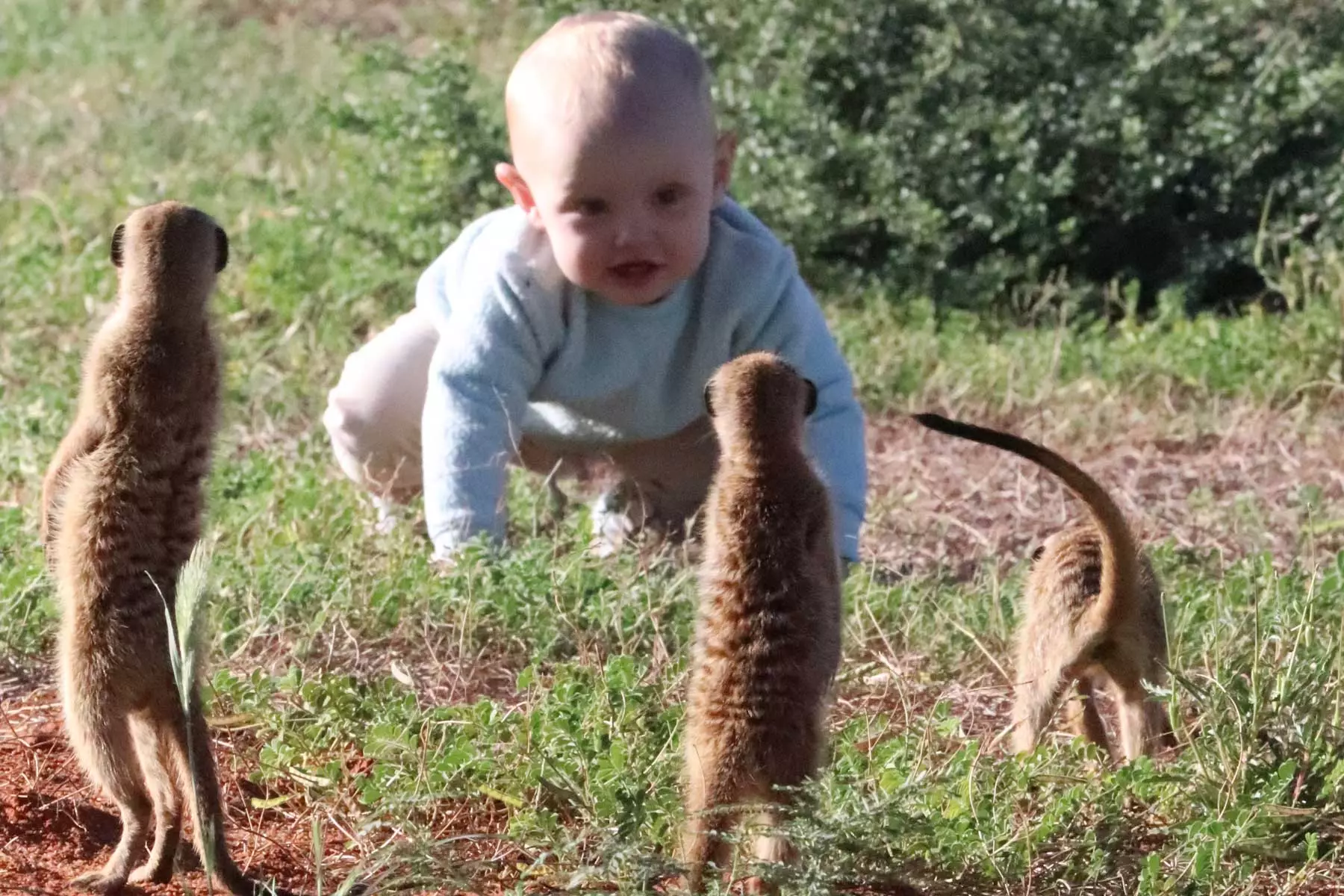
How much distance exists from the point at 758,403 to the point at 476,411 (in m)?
2.18

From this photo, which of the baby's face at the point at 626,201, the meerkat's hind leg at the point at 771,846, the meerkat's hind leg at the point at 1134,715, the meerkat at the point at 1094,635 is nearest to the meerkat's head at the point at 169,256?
the meerkat's hind leg at the point at 771,846

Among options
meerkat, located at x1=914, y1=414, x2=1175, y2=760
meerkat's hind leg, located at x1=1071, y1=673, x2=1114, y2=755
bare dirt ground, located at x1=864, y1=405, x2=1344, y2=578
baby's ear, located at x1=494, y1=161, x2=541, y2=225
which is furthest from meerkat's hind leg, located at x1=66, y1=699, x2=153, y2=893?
bare dirt ground, located at x1=864, y1=405, x2=1344, y2=578

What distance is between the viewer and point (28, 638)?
4.55 meters

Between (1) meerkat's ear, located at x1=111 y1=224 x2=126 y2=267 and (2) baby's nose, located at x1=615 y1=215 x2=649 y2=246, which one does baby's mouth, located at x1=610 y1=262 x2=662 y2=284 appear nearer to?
(2) baby's nose, located at x1=615 y1=215 x2=649 y2=246

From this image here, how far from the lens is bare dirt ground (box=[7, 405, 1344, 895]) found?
11.8ft

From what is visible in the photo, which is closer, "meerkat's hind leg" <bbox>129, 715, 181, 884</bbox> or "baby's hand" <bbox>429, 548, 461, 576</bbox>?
"meerkat's hind leg" <bbox>129, 715, 181, 884</bbox>

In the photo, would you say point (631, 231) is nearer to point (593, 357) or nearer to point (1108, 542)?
point (593, 357)

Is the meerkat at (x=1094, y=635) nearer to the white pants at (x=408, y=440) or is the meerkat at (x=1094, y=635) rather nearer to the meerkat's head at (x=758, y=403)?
the meerkat's head at (x=758, y=403)

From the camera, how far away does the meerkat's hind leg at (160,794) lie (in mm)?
3271

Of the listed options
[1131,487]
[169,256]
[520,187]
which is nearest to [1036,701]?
[169,256]

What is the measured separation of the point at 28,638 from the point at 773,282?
2.24 metres

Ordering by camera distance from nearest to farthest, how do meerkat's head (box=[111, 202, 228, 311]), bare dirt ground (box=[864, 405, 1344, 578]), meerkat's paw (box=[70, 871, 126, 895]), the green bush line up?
meerkat's paw (box=[70, 871, 126, 895]) → meerkat's head (box=[111, 202, 228, 311]) → bare dirt ground (box=[864, 405, 1344, 578]) → the green bush

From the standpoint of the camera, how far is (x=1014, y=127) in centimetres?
767

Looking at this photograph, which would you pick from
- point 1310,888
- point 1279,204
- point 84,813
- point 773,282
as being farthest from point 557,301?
point 1279,204
